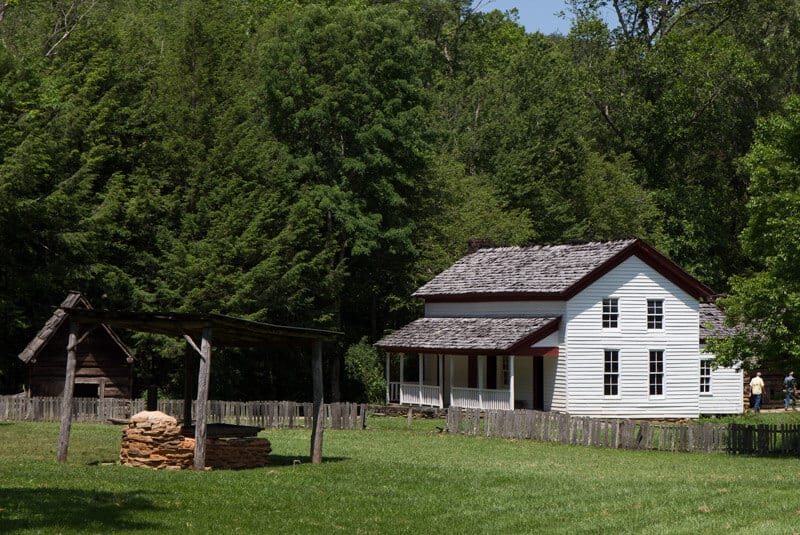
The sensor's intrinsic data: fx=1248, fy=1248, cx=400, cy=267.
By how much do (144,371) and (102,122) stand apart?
36.6 ft

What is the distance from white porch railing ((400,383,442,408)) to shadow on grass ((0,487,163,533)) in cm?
3381

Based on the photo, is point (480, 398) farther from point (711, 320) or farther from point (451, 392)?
point (711, 320)

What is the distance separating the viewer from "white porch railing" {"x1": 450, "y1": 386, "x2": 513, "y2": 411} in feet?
166

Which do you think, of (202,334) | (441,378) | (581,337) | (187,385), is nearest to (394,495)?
(202,334)

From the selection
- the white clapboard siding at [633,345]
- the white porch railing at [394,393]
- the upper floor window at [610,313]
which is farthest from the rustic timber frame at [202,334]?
the white porch railing at [394,393]

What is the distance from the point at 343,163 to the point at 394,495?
1419 inches

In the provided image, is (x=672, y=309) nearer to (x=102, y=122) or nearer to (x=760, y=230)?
(x=760, y=230)

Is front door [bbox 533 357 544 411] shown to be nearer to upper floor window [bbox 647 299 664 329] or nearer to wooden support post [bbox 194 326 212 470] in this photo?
upper floor window [bbox 647 299 664 329]

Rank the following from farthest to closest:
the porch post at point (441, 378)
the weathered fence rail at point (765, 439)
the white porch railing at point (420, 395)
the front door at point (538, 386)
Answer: the white porch railing at point (420, 395) < the porch post at point (441, 378) < the front door at point (538, 386) < the weathered fence rail at point (765, 439)

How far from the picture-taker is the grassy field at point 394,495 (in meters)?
19.6

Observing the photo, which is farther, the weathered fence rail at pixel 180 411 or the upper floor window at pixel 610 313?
the upper floor window at pixel 610 313

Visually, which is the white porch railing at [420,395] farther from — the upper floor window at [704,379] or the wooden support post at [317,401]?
the wooden support post at [317,401]

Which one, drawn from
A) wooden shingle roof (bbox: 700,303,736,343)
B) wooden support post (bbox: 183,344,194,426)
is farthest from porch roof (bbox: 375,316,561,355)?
wooden support post (bbox: 183,344,194,426)

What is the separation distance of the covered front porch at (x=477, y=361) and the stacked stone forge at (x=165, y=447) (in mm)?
22639
